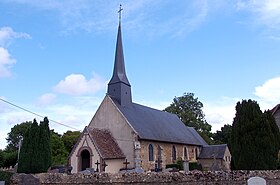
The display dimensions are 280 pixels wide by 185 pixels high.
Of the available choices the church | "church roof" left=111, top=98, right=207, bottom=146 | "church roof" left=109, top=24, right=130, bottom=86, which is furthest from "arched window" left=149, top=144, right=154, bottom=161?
"church roof" left=109, top=24, right=130, bottom=86

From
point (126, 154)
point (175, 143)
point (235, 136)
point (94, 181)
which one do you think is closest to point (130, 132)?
point (126, 154)

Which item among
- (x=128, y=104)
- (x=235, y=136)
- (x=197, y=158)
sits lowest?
(x=197, y=158)

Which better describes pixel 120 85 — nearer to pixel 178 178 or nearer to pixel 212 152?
pixel 212 152

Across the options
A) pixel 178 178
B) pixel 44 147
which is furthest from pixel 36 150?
pixel 178 178

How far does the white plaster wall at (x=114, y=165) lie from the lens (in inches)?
1005

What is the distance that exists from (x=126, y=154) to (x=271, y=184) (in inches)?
681

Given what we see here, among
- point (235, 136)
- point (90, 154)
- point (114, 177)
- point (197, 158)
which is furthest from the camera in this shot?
point (197, 158)

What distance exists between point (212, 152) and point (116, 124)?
53.2ft

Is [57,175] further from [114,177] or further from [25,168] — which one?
[25,168]

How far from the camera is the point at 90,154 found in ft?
84.6

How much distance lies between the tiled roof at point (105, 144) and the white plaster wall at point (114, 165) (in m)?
0.35

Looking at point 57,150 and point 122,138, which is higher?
point 122,138

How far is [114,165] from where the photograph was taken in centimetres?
2652

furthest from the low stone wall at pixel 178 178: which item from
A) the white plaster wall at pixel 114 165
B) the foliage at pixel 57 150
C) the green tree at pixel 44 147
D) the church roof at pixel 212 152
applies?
the foliage at pixel 57 150
